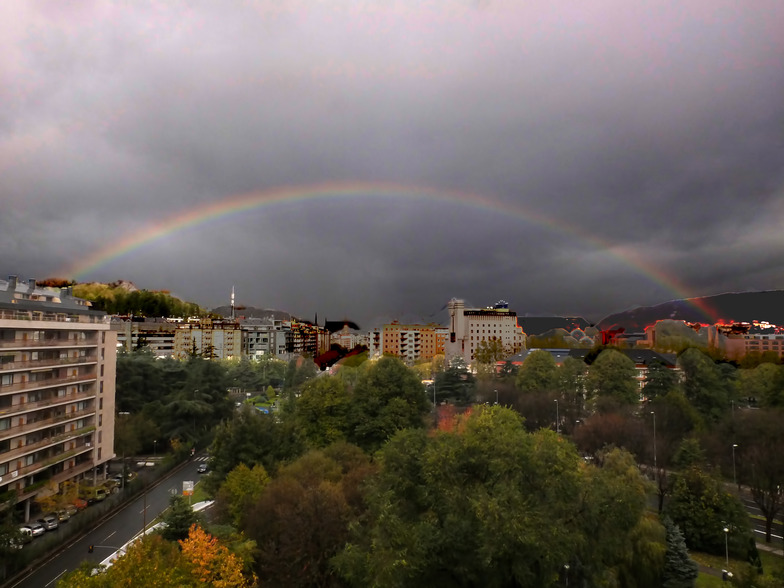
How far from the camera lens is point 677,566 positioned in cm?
2239

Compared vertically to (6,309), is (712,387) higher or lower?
lower

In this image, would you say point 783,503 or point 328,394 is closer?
point 783,503

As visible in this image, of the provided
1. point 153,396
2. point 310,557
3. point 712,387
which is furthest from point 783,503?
point 153,396

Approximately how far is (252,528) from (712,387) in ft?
157

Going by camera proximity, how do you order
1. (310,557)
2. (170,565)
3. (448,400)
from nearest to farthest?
(170,565) < (310,557) < (448,400)

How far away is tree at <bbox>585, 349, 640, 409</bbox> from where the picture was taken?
52000mm

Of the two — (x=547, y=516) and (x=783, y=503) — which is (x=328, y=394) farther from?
(x=783, y=503)

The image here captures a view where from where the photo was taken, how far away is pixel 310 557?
770 inches

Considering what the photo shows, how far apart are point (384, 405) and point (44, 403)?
23.2 meters

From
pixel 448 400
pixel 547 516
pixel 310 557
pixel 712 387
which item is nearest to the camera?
pixel 547 516

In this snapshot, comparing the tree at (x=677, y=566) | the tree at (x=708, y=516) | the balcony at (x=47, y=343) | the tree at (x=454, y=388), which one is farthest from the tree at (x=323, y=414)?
the tree at (x=454, y=388)

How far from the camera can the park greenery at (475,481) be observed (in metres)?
14.8

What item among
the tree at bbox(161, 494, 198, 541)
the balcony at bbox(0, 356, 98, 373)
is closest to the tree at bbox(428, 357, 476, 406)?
the balcony at bbox(0, 356, 98, 373)

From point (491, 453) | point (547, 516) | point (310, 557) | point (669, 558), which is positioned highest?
point (491, 453)
